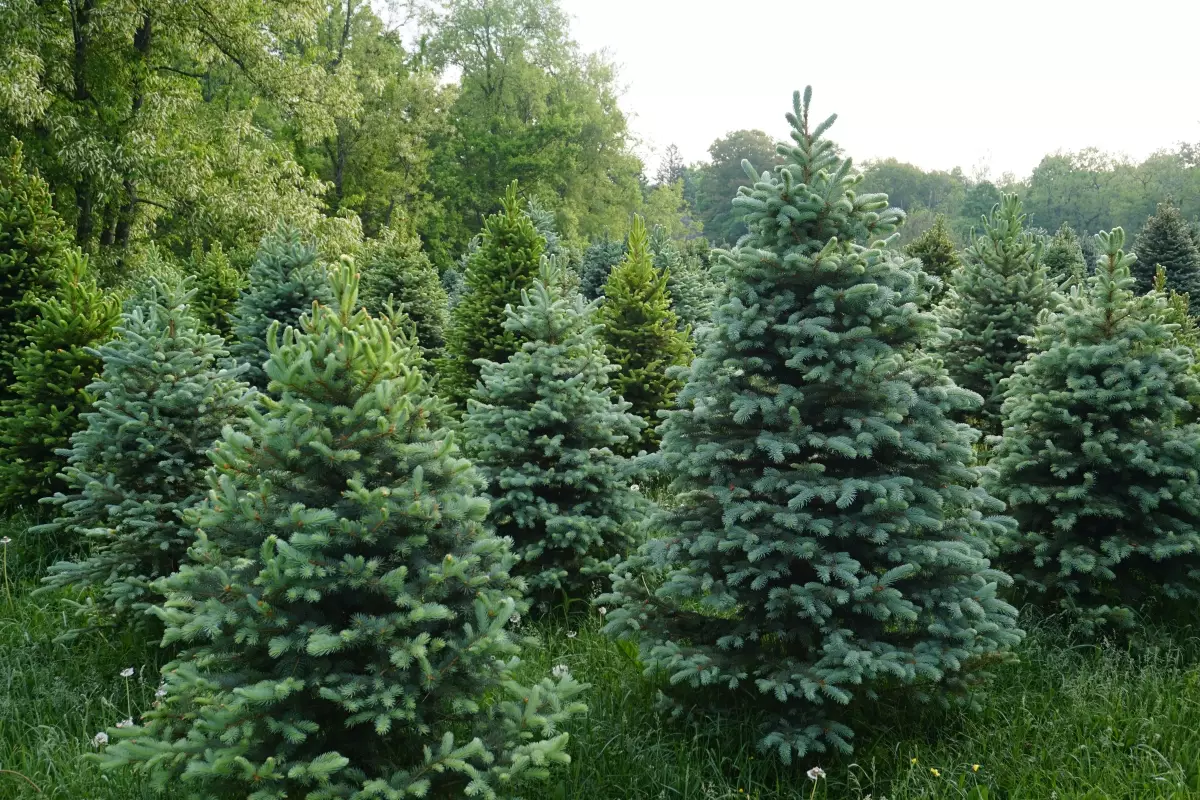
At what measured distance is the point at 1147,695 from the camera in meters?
4.04

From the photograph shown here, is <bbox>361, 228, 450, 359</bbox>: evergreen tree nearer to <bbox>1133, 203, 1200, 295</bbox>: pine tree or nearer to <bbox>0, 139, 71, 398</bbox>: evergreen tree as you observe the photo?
<bbox>0, 139, 71, 398</bbox>: evergreen tree

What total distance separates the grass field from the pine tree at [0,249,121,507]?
239 cm

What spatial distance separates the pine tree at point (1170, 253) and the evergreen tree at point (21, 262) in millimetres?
23929

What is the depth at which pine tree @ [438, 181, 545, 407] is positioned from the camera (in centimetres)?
961

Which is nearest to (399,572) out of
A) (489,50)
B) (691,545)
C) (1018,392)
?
(691,545)

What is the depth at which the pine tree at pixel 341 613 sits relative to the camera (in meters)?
2.62

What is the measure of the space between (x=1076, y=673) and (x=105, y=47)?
2096 cm

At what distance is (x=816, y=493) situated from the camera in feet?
11.6

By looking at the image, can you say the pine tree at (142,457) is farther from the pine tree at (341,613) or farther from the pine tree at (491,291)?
the pine tree at (491,291)

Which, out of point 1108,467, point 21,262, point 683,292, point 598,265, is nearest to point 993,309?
point 1108,467

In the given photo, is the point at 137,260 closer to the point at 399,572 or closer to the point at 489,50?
the point at 399,572

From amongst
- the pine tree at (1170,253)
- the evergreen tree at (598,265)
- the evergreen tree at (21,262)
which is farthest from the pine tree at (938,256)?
the evergreen tree at (21,262)

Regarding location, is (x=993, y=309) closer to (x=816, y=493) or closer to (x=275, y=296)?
(x=816, y=493)

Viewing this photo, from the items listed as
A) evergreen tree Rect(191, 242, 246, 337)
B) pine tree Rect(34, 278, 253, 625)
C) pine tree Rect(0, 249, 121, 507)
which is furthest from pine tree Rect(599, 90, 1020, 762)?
evergreen tree Rect(191, 242, 246, 337)
